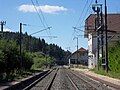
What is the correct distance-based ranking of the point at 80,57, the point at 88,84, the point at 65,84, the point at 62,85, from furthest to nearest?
the point at 80,57
the point at 88,84
the point at 65,84
the point at 62,85

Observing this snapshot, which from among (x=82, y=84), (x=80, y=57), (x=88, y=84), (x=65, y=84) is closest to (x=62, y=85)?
(x=65, y=84)

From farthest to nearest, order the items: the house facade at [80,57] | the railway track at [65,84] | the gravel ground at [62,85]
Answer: the house facade at [80,57] → the railway track at [65,84] → the gravel ground at [62,85]

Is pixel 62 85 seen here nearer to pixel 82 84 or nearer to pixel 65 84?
pixel 65 84

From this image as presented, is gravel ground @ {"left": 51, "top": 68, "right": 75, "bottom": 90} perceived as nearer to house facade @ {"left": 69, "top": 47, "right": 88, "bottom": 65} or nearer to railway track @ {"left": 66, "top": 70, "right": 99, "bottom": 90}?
railway track @ {"left": 66, "top": 70, "right": 99, "bottom": 90}

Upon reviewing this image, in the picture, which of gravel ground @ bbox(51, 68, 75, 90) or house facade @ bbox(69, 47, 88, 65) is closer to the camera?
gravel ground @ bbox(51, 68, 75, 90)

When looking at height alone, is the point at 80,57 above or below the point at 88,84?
above

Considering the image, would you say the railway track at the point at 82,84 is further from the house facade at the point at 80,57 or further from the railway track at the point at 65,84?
the house facade at the point at 80,57

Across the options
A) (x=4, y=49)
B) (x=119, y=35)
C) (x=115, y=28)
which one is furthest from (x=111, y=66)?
(x=115, y=28)

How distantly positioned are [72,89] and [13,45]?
67.6 feet

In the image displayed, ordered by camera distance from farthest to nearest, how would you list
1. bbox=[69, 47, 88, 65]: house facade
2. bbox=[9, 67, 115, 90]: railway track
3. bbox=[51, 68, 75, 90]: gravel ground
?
bbox=[69, 47, 88, 65]: house facade < bbox=[9, 67, 115, 90]: railway track < bbox=[51, 68, 75, 90]: gravel ground

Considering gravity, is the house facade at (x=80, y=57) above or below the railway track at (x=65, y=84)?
above

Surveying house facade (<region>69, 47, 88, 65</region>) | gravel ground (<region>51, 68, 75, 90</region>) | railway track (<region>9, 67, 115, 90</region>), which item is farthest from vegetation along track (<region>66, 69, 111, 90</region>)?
house facade (<region>69, 47, 88, 65</region>)

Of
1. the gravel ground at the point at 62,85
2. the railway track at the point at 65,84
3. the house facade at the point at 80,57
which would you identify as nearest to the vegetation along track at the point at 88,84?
the railway track at the point at 65,84

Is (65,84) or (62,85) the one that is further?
(65,84)
